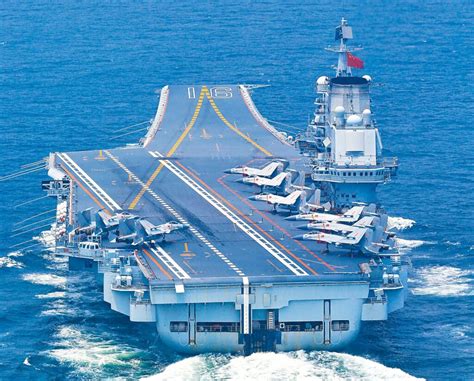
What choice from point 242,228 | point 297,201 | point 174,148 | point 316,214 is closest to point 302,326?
point 242,228

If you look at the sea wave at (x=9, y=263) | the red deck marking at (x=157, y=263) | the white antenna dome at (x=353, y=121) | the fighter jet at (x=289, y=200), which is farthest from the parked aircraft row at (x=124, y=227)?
the white antenna dome at (x=353, y=121)

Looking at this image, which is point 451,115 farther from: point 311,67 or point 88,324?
point 88,324

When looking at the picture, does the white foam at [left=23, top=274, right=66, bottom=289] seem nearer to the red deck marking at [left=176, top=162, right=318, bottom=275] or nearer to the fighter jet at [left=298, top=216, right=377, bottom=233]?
the red deck marking at [left=176, top=162, right=318, bottom=275]

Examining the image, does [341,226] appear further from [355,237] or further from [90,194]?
[90,194]

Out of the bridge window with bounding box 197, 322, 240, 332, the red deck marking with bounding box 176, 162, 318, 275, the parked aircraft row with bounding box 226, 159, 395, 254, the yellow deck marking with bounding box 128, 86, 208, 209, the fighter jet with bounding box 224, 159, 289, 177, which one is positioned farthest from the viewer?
the fighter jet with bounding box 224, 159, 289, 177

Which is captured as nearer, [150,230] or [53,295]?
[150,230]

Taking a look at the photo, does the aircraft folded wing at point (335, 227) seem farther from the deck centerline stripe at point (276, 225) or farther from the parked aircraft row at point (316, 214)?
the deck centerline stripe at point (276, 225)

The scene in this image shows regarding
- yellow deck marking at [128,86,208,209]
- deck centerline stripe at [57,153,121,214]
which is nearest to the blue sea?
deck centerline stripe at [57,153,121,214]
